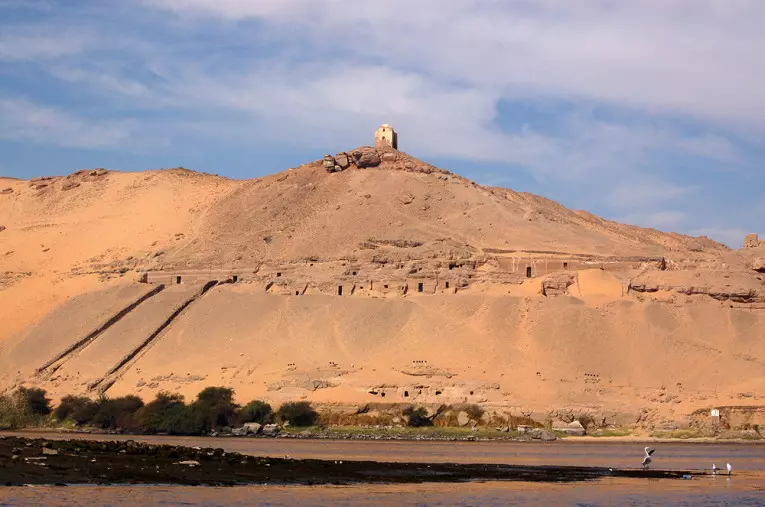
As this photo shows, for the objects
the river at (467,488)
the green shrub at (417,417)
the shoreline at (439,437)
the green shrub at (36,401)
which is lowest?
the river at (467,488)

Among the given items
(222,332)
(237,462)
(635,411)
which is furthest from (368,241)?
(237,462)

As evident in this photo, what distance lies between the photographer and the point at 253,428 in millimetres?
55531

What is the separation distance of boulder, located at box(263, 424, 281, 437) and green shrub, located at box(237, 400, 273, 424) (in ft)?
3.06

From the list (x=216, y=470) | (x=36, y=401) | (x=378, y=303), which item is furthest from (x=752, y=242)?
(x=216, y=470)

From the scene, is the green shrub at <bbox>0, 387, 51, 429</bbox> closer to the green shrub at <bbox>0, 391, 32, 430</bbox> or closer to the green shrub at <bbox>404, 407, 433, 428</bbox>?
the green shrub at <bbox>0, 391, 32, 430</bbox>

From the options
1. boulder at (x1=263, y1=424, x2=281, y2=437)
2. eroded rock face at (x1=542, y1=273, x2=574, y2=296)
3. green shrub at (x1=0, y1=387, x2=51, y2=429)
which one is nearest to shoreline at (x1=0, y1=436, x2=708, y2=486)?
boulder at (x1=263, y1=424, x2=281, y2=437)

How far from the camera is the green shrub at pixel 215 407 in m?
56.3

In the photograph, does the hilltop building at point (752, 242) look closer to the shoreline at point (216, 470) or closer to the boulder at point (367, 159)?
the boulder at point (367, 159)

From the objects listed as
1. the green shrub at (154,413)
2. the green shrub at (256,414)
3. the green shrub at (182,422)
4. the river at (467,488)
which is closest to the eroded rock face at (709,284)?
the river at (467,488)

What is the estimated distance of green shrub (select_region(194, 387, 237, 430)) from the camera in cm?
5634

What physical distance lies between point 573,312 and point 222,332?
668 inches

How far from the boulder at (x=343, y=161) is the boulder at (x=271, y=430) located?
26354 millimetres

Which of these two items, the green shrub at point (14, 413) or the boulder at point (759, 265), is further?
the boulder at point (759, 265)

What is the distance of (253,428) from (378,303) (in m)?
12.1
